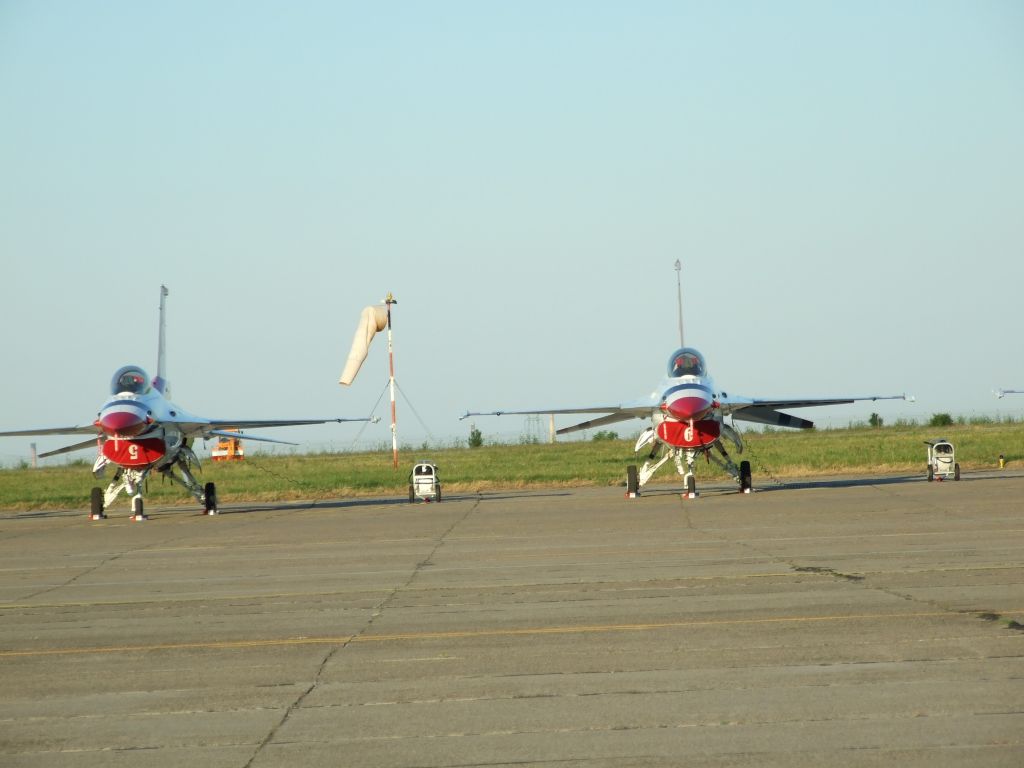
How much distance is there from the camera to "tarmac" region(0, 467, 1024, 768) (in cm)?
678

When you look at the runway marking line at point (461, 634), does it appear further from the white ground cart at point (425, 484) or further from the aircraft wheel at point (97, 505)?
the white ground cart at point (425, 484)

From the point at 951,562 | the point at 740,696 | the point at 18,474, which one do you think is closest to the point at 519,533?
the point at 951,562

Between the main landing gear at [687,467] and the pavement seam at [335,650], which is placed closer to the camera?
the pavement seam at [335,650]

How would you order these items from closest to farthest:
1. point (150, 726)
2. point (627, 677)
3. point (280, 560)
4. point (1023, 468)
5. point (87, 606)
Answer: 1. point (150, 726)
2. point (627, 677)
3. point (87, 606)
4. point (280, 560)
5. point (1023, 468)

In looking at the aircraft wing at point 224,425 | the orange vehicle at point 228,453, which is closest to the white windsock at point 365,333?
the aircraft wing at point 224,425

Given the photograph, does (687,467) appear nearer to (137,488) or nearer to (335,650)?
(137,488)

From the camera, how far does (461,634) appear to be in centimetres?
1043

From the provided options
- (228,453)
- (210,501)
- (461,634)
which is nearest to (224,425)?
(210,501)

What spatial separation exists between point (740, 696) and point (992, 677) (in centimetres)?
167

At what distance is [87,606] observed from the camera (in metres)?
13.3

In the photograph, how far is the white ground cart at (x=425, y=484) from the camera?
31484 mm

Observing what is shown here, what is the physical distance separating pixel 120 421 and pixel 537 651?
20.2 metres

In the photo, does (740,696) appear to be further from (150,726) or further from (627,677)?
(150,726)

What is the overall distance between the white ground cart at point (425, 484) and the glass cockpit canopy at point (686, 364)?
7000 mm
